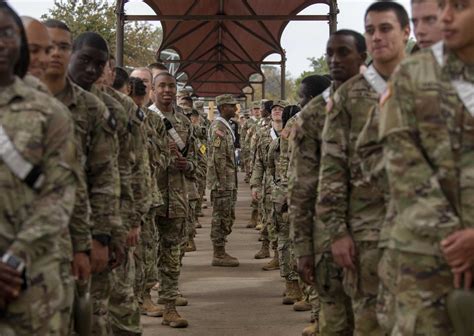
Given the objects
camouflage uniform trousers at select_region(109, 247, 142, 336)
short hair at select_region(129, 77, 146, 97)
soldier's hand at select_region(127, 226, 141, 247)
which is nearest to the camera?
soldier's hand at select_region(127, 226, 141, 247)

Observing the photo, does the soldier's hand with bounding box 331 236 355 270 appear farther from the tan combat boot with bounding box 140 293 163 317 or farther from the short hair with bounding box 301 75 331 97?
the tan combat boot with bounding box 140 293 163 317

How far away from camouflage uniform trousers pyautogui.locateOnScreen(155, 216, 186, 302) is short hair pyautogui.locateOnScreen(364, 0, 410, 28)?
439 centimetres

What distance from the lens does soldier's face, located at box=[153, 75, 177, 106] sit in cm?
904

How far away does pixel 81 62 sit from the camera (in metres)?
5.75

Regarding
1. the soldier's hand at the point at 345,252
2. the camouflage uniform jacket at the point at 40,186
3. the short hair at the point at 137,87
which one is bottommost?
the soldier's hand at the point at 345,252

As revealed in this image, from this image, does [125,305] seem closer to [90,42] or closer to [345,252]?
[90,42]

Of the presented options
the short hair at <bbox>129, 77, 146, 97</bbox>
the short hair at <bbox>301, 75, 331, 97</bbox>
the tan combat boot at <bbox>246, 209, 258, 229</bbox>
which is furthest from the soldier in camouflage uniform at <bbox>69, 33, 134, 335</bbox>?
the tan combat boot at <bbox>246, 209, 258, 229</bbox>

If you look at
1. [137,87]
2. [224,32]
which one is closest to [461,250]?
[137,87]

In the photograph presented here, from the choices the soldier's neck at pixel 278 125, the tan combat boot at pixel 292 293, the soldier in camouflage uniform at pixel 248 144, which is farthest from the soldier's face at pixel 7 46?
the soldier in camouflage uniform at pixel 248 144

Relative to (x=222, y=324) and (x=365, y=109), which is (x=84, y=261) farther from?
(x=222, y=324)

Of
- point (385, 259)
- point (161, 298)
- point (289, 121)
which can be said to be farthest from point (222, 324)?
point (385, 259)

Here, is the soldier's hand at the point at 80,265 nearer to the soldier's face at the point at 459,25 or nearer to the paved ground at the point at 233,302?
the soldier's face at the point at 459,25

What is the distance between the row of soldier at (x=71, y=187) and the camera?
3.77 m

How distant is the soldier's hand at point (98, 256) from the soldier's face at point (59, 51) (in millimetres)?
924
